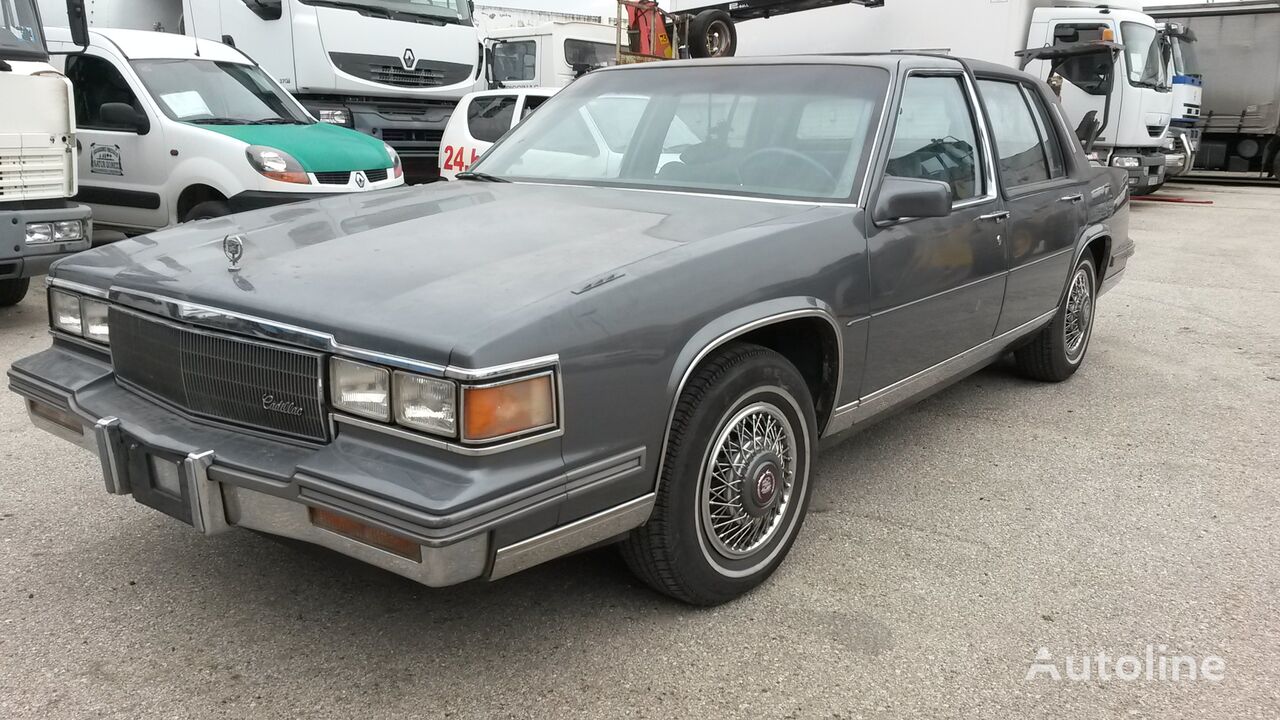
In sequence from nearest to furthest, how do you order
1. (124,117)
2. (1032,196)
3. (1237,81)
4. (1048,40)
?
1. (1032,196)
2. (124,117)
3. (1048,40)
4. (1237,81)

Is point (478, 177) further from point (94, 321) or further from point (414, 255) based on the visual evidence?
point (94, 321)

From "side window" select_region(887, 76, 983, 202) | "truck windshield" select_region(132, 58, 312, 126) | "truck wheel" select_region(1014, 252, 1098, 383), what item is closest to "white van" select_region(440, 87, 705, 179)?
"side window" select_region(887, 76, 983, 202)

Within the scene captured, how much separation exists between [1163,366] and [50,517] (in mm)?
5660

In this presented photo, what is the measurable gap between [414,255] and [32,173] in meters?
4.43

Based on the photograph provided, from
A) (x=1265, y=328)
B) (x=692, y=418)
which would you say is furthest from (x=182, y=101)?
(x=1265, y=328)

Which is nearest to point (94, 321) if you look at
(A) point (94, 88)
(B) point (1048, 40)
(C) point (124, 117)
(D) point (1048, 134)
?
(D) point (1048, 134)

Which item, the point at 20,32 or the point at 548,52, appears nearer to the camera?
the point at 20,32

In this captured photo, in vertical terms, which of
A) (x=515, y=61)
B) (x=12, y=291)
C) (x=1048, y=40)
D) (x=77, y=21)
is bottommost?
(x=12, y=291)

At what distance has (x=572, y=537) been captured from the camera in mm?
2322

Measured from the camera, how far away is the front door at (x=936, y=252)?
3.32 m

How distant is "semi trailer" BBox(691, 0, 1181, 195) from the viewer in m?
12.9

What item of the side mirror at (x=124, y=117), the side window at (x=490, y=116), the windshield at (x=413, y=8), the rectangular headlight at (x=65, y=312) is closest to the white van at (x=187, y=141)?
the side mirror at (x=124, y=117)

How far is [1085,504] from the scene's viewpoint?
12.1ft

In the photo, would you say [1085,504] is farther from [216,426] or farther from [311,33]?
[311,33]
